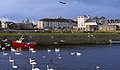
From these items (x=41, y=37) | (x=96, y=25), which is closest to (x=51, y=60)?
(x=41, y=37)

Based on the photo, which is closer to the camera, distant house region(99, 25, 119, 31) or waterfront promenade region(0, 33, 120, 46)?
waterfront promenade region(0, 33, 120, 46)

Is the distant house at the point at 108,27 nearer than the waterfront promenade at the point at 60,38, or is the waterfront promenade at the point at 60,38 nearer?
the waterfront promenade at the point at 60,38

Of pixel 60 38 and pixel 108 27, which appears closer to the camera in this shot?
pixel 60 38

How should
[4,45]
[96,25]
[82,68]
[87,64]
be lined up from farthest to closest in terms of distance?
[96,25] → [4,45] → [87,64] → [82,68]

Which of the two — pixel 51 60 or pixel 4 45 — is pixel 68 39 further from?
pixel 51 60

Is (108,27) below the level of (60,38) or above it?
above

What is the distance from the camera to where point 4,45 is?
236ft

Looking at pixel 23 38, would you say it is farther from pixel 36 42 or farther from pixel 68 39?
pixel 68 39

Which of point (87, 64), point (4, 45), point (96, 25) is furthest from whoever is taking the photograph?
point (96, 25)

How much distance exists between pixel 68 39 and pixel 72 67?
42287 mm

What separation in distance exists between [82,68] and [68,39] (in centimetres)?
4319

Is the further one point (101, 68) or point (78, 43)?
point (78, 43)

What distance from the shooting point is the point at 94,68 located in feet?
139

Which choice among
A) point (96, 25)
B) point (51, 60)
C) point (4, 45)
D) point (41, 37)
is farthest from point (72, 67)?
point (96, 25)
